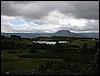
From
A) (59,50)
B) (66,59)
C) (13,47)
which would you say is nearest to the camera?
(66,59)

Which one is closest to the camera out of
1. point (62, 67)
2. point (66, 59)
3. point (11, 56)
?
point (62, 67)

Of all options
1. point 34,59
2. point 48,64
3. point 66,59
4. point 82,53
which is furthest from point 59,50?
point 48,64

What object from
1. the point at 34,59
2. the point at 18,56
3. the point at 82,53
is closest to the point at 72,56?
the point at 82,53

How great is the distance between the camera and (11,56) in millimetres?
20000

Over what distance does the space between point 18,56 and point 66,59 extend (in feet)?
16.9

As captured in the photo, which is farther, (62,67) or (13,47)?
(13,47)

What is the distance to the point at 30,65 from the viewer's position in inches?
701

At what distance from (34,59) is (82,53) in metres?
7.13

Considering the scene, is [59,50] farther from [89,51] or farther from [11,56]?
[11,56]

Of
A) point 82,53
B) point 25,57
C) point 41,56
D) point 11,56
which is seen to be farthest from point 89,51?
point 11,56

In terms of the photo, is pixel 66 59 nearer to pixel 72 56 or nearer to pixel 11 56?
pixel 72 56

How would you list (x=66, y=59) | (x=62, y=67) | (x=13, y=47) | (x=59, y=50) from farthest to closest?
(x=59, y=50) < (x=13, y=47) < (x=66, y=59) < (x=62, y=67)

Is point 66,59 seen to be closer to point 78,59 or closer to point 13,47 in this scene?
point 78,59

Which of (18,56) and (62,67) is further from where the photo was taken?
(18,56)
